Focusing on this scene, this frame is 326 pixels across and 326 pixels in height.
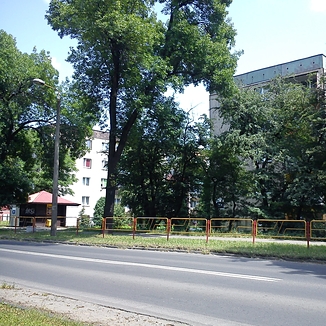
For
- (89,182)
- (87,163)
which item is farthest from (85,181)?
(87,163)

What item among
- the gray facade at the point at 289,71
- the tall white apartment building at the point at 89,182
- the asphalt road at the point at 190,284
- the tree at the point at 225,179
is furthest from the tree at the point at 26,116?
the tall white apartment building at the point at 89,182

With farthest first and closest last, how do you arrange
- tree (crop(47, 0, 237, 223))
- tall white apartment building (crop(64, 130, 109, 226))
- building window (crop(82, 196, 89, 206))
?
building window (crop(82, 196, 89, 206)), tall white apartment building (crop(64, 130, 109, 226)), tree (crop(47, 0, 237, 223))

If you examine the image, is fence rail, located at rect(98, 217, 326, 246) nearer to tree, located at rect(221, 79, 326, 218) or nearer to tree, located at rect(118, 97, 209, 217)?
tree, located at rect(221, 79, 326, 218)

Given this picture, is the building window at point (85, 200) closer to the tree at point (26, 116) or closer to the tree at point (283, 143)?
the tree at point (26, 116)

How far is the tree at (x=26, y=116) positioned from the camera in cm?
2848

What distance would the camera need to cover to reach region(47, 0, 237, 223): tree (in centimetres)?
2283

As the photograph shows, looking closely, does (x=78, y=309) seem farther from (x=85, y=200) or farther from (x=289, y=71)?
(x=85, y=200)

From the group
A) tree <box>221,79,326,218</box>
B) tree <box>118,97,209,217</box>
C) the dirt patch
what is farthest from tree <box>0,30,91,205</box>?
the dirt patch

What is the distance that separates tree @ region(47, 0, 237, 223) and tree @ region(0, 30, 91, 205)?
2.71 m

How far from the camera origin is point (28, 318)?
612cm

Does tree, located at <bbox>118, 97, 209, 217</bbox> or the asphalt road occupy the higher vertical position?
tree, located at <bbox>118, 97, 209, 217</bbox>

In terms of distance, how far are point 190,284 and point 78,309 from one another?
3266 mm

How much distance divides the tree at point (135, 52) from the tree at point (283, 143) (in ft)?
16.8

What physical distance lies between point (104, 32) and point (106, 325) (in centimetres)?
1917
